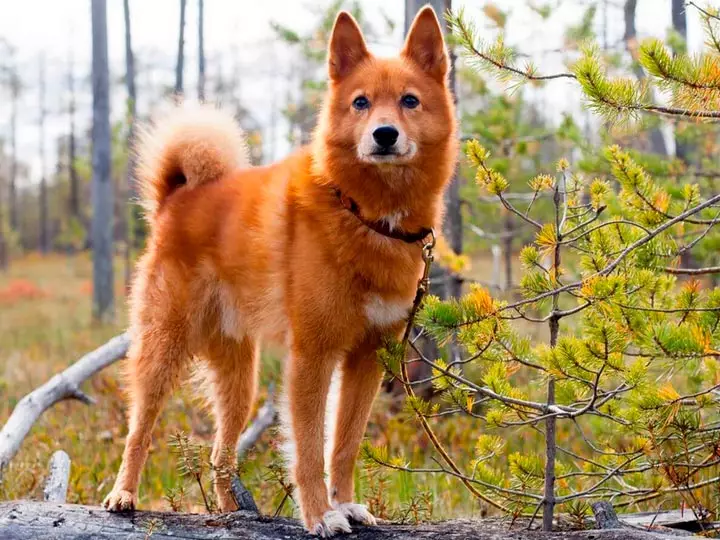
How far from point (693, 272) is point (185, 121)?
2441mm

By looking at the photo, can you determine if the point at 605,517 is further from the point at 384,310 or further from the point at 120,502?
the point at 120,502

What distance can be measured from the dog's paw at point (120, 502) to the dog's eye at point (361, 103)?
1.81 metres

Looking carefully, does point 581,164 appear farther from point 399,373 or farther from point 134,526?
point 134,526

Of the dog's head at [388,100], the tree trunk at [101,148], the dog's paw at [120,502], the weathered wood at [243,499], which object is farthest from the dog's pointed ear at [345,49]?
the tree trunk at [101,148]

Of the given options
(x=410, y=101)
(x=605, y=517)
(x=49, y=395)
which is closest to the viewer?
(x=605, y=517)

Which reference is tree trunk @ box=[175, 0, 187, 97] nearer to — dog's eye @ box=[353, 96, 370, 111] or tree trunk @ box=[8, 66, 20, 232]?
dog's eye @ box=[353, 96, 370, 111]

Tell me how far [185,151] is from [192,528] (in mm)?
1834

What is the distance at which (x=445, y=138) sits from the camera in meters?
3.14

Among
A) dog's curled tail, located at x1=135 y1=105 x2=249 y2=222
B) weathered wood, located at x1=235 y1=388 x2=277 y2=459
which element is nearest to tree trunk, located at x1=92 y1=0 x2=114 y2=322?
weathered wood, located at x1=235 y1=388 x2=277 y2=459

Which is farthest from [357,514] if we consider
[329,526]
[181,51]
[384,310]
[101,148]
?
[101,148]

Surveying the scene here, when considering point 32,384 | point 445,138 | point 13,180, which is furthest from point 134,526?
point 13,180

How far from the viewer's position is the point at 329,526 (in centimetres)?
287

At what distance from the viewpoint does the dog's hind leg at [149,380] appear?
341cm

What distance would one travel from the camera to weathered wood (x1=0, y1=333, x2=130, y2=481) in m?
3.94
